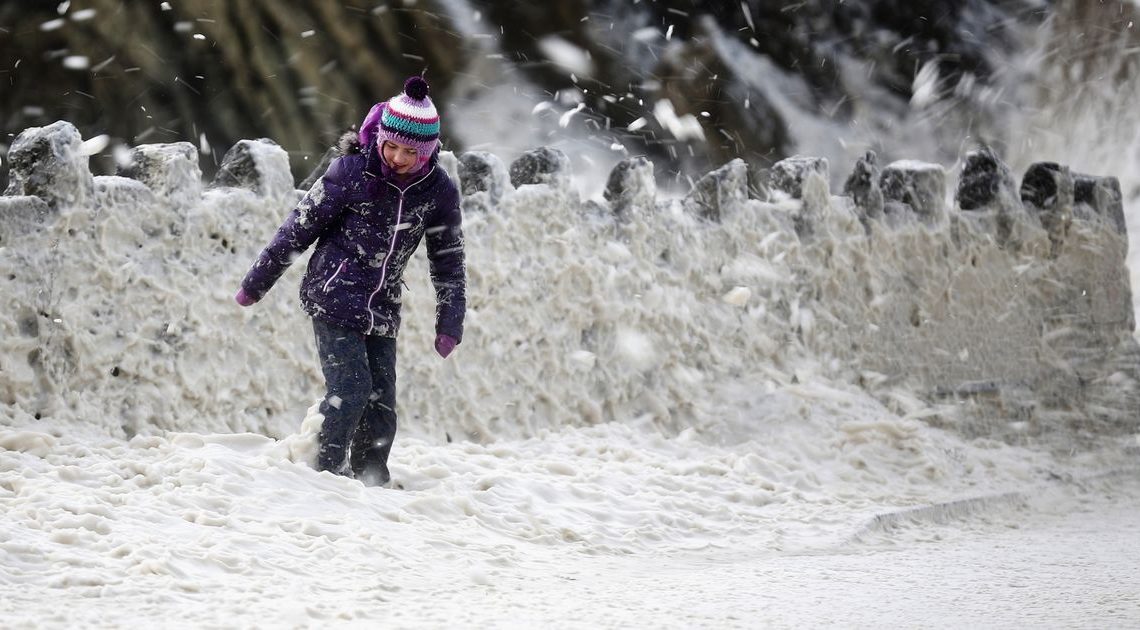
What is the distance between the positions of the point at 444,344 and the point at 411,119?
30.1 inches

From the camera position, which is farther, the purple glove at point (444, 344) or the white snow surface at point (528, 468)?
the purple glove at point (444, 344)

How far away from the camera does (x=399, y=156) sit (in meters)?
4.40

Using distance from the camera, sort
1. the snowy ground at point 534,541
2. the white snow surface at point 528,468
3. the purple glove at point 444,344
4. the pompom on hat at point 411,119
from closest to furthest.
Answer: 1. the snowy ground at point 534,541
2. the white snow surface at point 528,468
3. the pompom on hat at point 411,119
4. the purple glove at point 444,344

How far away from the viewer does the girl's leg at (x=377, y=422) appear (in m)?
4.60

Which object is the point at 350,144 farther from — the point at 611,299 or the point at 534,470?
the point at 611,299

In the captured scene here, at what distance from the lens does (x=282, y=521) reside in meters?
3.82

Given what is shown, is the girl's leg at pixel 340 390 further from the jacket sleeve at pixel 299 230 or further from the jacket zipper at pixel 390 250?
the jacket sleeve at pixel 299 230

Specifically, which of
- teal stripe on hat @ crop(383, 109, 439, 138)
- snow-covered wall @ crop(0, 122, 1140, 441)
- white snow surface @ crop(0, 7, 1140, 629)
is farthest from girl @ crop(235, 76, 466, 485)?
snow-covered wall @ crop(0, 122, 1140, 441)

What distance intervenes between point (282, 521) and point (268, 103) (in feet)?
22.3

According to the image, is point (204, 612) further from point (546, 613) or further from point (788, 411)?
point (788, 411)

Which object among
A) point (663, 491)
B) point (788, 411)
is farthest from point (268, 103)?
point (663, 491)

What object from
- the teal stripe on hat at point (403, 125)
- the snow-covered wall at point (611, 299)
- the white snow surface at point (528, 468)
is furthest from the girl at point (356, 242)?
the snow-covered wall at point (611, 299)

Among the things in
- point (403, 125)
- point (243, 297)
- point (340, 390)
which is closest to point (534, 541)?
point (340, 390)

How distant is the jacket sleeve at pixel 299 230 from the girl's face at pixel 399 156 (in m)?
0.16
